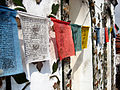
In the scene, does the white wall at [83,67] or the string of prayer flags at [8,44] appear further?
the white wall at [83,67]

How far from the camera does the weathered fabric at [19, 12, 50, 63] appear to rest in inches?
41.2

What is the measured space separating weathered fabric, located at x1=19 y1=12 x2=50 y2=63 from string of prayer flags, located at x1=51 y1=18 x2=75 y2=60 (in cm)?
17

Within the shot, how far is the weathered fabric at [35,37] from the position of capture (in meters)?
1.05

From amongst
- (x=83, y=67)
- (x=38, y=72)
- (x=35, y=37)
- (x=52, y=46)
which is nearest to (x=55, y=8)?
(x=52, y=46)

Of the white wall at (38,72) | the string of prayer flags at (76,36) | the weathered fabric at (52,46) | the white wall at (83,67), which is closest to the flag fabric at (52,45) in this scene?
the weathered fabric at (52,46)

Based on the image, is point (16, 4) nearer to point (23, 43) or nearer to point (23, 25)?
point (23, 25)

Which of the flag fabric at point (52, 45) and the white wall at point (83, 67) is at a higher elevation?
the flag fabric at point (52, 45)

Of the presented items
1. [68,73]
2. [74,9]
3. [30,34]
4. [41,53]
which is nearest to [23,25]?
[30,34]

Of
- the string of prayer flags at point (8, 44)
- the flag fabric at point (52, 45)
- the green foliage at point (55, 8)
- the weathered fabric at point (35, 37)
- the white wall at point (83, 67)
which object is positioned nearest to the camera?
the string of prayer flags at point (8, 44)

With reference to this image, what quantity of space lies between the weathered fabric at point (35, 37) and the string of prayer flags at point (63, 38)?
0.57ft

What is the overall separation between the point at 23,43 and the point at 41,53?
0.22 m

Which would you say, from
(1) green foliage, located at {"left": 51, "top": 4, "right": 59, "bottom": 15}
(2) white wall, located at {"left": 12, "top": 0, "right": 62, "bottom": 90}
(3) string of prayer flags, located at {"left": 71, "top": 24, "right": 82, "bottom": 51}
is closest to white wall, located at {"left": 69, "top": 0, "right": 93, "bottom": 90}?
(3) string of prayer flags, located at {"left": 71, "top": 24, "right": 82, "bottom": 51}

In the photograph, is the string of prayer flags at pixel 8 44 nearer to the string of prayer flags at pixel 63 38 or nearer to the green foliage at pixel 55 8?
the string of prayer flags at pixel 63 38

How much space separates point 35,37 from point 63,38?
17.8 inches
